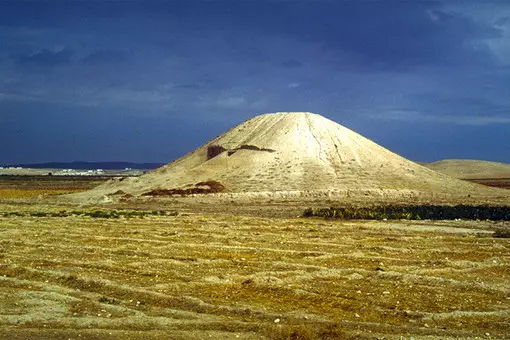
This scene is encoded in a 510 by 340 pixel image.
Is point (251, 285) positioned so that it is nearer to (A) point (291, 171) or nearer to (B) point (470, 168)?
(A) point (291, 171)

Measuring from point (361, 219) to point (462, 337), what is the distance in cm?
1995

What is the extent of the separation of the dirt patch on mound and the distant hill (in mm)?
96575

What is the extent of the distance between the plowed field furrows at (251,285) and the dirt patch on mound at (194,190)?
2279 cm

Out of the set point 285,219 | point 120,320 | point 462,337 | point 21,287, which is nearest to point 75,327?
point 120,320

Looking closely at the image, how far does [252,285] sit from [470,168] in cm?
14035

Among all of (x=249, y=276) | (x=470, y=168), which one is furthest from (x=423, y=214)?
(x=470, y=168)

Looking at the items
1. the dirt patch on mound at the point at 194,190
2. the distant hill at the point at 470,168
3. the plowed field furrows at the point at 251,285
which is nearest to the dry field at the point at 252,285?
the plowed field furrows at the point at 251,285

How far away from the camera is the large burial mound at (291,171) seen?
146ft

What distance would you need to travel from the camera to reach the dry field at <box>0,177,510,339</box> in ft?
29.6

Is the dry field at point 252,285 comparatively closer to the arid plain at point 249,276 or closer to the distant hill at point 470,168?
the arid plain at point 249,276

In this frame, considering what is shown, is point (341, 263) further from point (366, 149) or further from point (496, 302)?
point (366, 149)

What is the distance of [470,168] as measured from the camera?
14162 cm

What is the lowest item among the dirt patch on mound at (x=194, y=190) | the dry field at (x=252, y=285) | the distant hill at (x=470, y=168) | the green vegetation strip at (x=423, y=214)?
the dry field at (x=252, y=285)

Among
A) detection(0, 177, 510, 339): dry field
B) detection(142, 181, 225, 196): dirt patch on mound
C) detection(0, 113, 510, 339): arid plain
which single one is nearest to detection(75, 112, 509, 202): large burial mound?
detection(142, 181, 225, 196): dirt patch on mound
